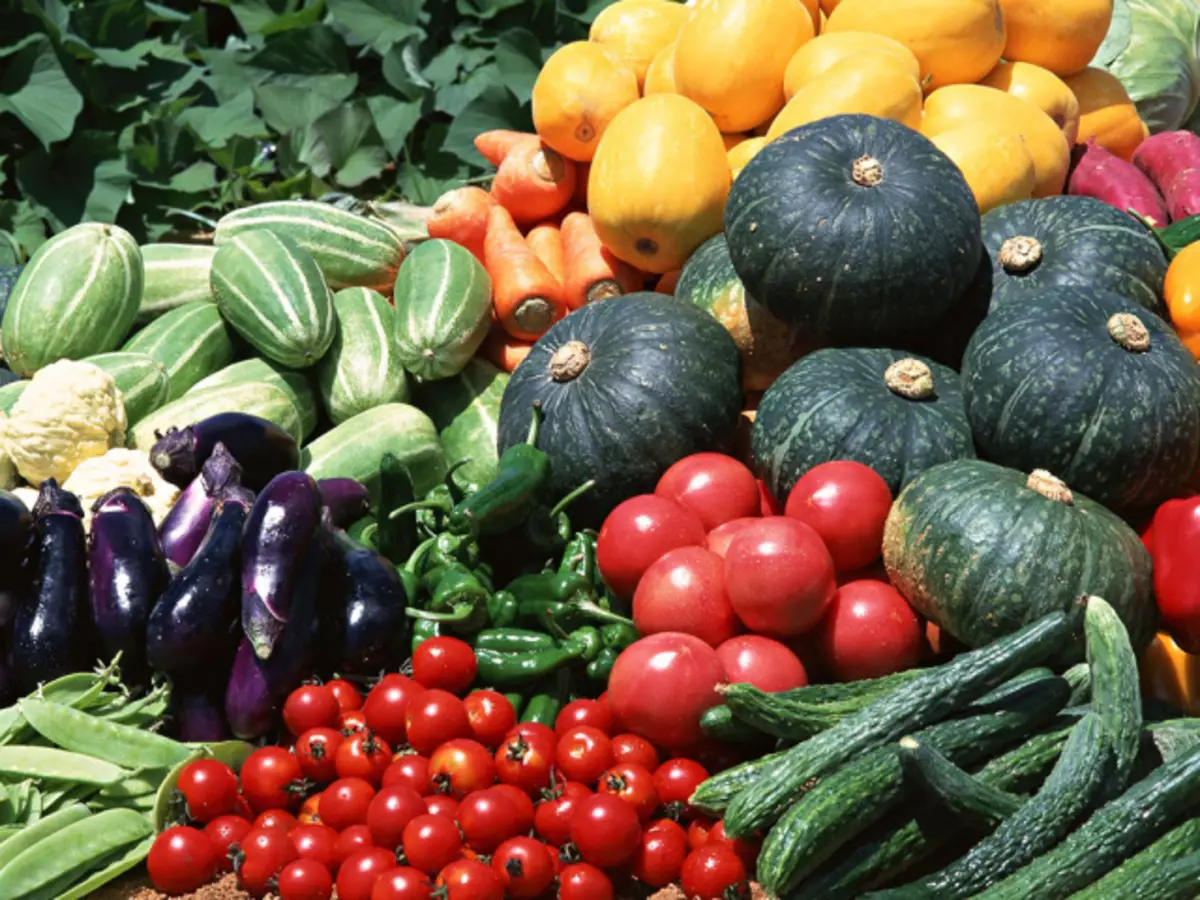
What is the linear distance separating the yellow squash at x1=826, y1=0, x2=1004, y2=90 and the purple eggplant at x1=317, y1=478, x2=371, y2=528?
2.78 meters

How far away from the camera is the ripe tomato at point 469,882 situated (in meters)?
2.94

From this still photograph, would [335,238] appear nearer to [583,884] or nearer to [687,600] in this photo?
[687,600]

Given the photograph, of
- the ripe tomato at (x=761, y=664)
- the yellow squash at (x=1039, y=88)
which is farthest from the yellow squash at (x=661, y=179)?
the ripe tomato at (x=761, y=664)

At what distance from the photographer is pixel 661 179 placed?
4.82 meters

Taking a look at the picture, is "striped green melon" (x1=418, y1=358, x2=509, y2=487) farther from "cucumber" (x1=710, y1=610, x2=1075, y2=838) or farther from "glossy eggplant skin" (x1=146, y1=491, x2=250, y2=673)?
"cucumber" (x1=710, y1=610, x2=1075, y2=838)

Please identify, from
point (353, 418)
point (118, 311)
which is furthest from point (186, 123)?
point (353, 418)

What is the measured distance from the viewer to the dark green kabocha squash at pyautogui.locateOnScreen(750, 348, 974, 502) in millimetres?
3969

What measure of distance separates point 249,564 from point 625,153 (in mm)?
2277

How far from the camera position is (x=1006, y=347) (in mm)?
3900

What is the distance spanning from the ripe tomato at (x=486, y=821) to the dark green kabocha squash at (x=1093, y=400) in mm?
1895

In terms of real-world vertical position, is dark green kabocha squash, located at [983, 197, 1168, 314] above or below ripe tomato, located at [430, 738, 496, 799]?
above

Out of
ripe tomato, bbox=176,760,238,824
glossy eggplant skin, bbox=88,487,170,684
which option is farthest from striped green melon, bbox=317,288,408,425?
ripe tomato, bbox=176,760,238,824

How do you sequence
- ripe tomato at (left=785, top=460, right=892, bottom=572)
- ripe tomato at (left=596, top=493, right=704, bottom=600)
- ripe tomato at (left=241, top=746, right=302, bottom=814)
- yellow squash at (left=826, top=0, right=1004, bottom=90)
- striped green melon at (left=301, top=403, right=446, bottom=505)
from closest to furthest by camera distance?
1. ripe tomato at (left=241, top=746, right=302, bottom=814)
2. ripe tomato at (left=785, top=460, right=892, bottom=572)
3. ripe tomato at (left=596, top=493, right=704, bottom=600)
4. striped green melon at (left=301, top=403, right=446, bottom=505)
5. yellow squash at (left=826, top=0, right=1004, bottom=90)

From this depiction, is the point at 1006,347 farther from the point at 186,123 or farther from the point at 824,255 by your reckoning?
the point at 186,123
